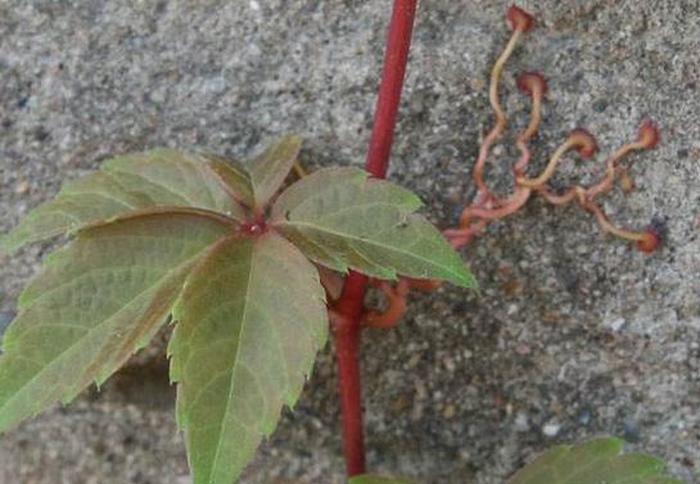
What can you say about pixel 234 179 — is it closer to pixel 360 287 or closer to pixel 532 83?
pixel 360 287

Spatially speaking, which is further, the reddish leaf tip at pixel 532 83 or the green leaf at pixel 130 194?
the reddish leaf tip at pixel 532 83

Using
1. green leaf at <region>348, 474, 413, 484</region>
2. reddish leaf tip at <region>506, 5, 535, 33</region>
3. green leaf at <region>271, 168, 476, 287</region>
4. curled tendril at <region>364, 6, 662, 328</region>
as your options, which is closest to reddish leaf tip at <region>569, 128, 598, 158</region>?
curled tendril at <region>364, 6, 662, 328</region>

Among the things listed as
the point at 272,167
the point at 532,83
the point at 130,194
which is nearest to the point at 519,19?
Answer: the point at 532,83

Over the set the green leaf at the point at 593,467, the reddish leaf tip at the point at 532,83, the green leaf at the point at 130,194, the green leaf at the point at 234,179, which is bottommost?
the green leaf at the point at 593,467

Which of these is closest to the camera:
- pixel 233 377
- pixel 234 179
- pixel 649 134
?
pixel 233 377

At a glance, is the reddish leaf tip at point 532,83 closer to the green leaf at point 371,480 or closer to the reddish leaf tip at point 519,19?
the reddish leaf tip at point 519,19

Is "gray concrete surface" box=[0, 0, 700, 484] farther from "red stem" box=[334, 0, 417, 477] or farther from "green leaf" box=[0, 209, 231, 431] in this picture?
"green leaf" box=[0, 209, 231, 431]

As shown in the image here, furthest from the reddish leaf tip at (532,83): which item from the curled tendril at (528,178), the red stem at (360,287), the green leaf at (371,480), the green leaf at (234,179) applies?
the green leaf at (371,480)
